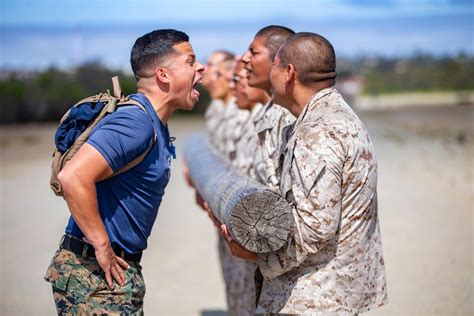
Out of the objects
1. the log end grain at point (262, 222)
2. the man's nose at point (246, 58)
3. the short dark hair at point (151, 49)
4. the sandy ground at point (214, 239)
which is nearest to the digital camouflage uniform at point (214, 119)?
the sandy ground at point (214, 239)

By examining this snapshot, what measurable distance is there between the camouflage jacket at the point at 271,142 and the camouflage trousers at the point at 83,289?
104cm

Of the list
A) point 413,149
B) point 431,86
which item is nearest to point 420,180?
point 413,149

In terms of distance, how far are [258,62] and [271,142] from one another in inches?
25.4

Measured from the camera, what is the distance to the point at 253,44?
5562 millimetres

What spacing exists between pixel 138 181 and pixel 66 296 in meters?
0.66

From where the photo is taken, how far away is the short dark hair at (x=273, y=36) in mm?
5480

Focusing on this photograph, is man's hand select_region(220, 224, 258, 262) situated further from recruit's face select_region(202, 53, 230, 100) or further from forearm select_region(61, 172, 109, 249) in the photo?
recruit's face select_region(202, 53, 230, 100)

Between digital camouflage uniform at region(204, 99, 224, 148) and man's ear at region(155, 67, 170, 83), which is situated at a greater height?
man's ear at region(155, 67, 170, 83)

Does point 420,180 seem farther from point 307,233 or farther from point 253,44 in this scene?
point 307,233

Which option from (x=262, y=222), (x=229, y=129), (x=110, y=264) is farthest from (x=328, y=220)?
(x=229, y=129)

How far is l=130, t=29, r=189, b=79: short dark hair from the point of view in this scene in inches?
172

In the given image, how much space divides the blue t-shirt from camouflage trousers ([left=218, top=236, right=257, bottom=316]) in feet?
6.42

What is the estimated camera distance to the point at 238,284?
662 centimetres

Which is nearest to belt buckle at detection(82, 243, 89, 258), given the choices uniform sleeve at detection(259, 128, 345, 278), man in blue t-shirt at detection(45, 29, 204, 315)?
man in blue t-shirt at detection(45, 29, 204, 315)
